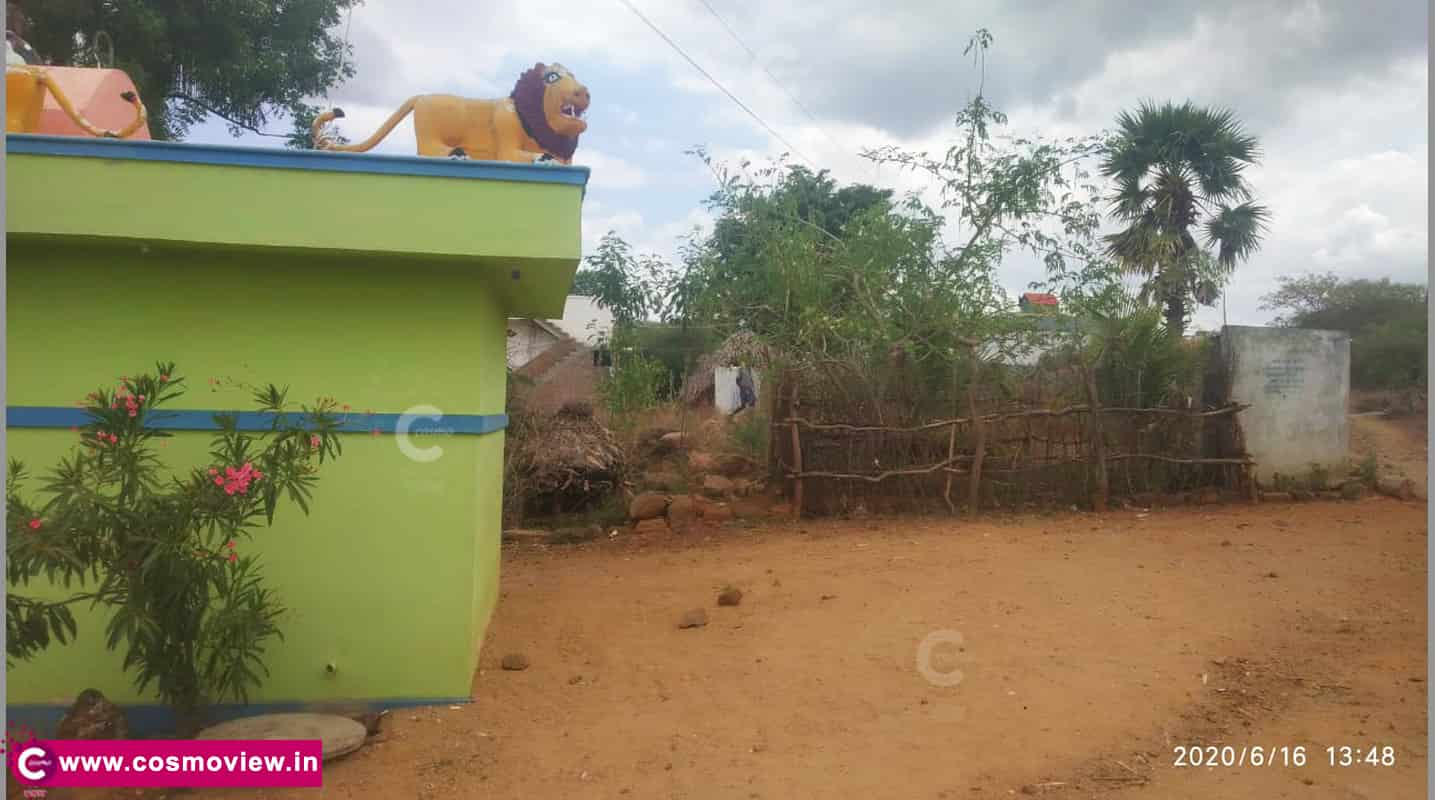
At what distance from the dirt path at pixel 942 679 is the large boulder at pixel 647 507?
6.26 feet

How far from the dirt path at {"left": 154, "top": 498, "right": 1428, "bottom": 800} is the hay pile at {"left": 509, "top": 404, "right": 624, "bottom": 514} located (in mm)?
2227

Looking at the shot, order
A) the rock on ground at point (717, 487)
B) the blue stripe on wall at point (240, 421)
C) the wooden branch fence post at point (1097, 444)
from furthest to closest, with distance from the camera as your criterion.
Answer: the rock on ground at point (717, 487)
the wooden branch fence post at point (1097, 444)
the blue stripe on wall at point (240, 421)

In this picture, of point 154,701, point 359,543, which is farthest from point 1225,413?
point 154,701

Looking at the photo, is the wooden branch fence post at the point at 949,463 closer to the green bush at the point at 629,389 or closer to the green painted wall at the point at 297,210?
the green bush at the point at 629,389

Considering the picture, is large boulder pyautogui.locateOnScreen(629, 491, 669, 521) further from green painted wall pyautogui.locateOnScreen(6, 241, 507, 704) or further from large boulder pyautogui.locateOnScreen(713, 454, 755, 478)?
green painted wall pyautogui.locateOnScreen(6, 241, 507, 704)

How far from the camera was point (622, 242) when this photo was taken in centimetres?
1492

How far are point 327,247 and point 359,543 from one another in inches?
60.2

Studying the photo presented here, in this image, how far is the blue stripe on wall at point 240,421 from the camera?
4828 millimetres

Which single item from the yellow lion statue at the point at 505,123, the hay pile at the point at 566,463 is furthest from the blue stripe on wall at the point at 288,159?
the hay pile at the point at 566,463

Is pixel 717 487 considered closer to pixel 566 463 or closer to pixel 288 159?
pixel 566 463

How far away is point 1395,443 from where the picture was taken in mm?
15430

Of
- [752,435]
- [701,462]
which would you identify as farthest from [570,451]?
[752,435]

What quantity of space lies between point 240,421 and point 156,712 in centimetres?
154

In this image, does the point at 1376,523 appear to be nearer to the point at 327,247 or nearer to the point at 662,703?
the point at 662,703
